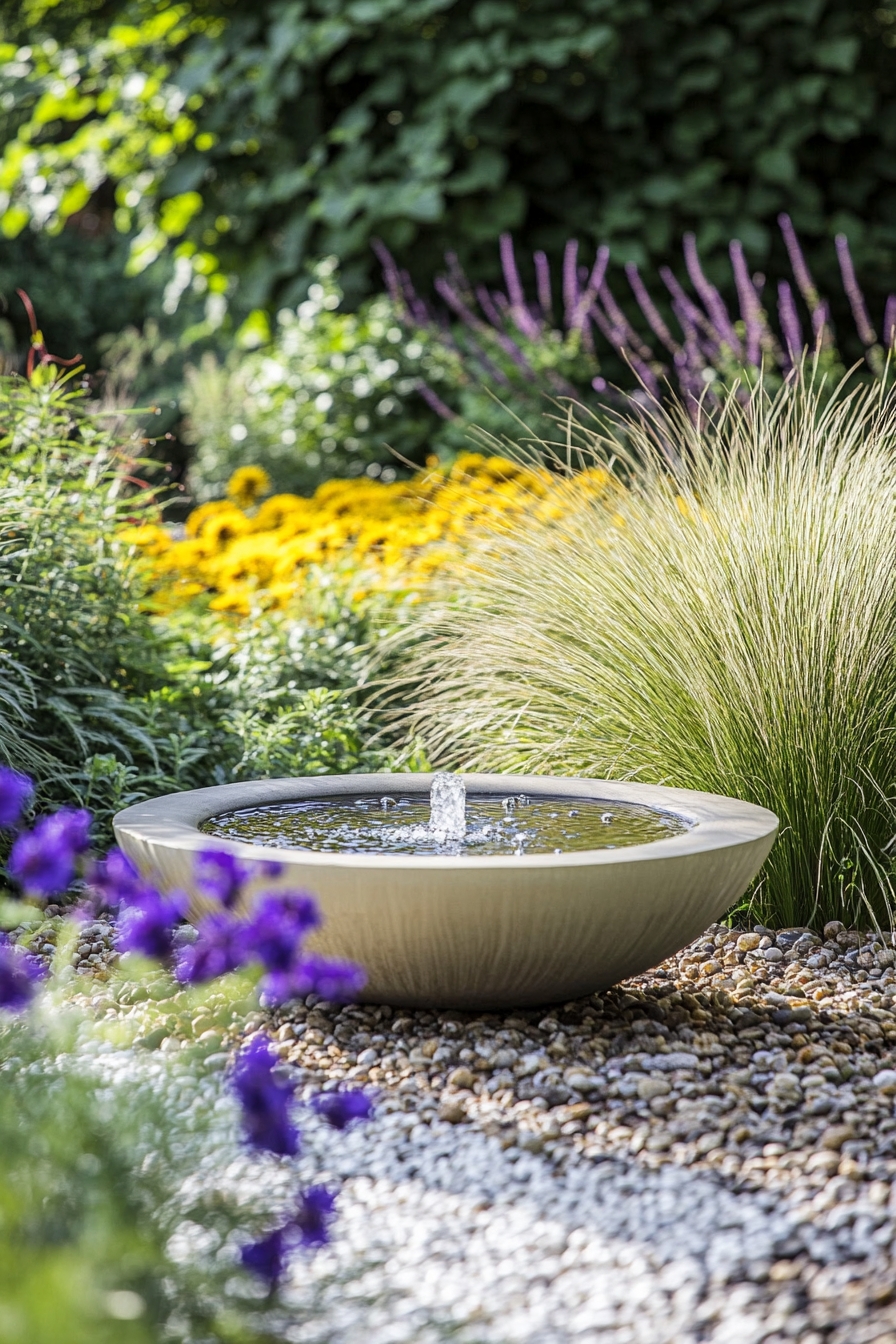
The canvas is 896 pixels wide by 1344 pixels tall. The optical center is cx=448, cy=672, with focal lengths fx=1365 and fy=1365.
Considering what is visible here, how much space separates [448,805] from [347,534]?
2.42 meters

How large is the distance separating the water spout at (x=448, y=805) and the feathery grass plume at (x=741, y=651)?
52 cm

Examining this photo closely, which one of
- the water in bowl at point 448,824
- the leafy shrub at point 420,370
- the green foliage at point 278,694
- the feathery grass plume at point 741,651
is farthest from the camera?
the leafy shrub at point 420,370

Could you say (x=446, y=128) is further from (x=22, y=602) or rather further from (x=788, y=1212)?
(x=788, y=1212)

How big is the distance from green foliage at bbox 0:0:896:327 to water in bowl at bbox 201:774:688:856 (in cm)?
442

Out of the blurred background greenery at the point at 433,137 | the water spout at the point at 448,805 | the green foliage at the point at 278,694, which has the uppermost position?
the blurred background greenery at the point at 433,137

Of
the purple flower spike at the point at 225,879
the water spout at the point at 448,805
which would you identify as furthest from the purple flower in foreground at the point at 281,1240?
the water spout at the point at 448,805

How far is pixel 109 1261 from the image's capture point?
1.11 metres

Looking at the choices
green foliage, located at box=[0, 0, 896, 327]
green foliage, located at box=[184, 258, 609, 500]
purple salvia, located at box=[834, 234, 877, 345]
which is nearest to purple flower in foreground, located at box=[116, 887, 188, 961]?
purple salvia, located at box=[834, 234, 877, 345]

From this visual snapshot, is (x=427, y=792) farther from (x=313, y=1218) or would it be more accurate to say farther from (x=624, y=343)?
(x=624, y=343)

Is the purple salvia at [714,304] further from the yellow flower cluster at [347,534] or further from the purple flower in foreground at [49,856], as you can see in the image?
the purple flower in foreground at [49,856]

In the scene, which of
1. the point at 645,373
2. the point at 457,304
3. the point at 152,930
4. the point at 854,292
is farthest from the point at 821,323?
the point at 152,930

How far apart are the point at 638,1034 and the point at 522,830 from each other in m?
0.43

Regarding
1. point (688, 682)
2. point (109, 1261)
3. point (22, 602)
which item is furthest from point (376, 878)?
point (22, 602)

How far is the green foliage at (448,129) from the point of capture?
6520 millimetres
